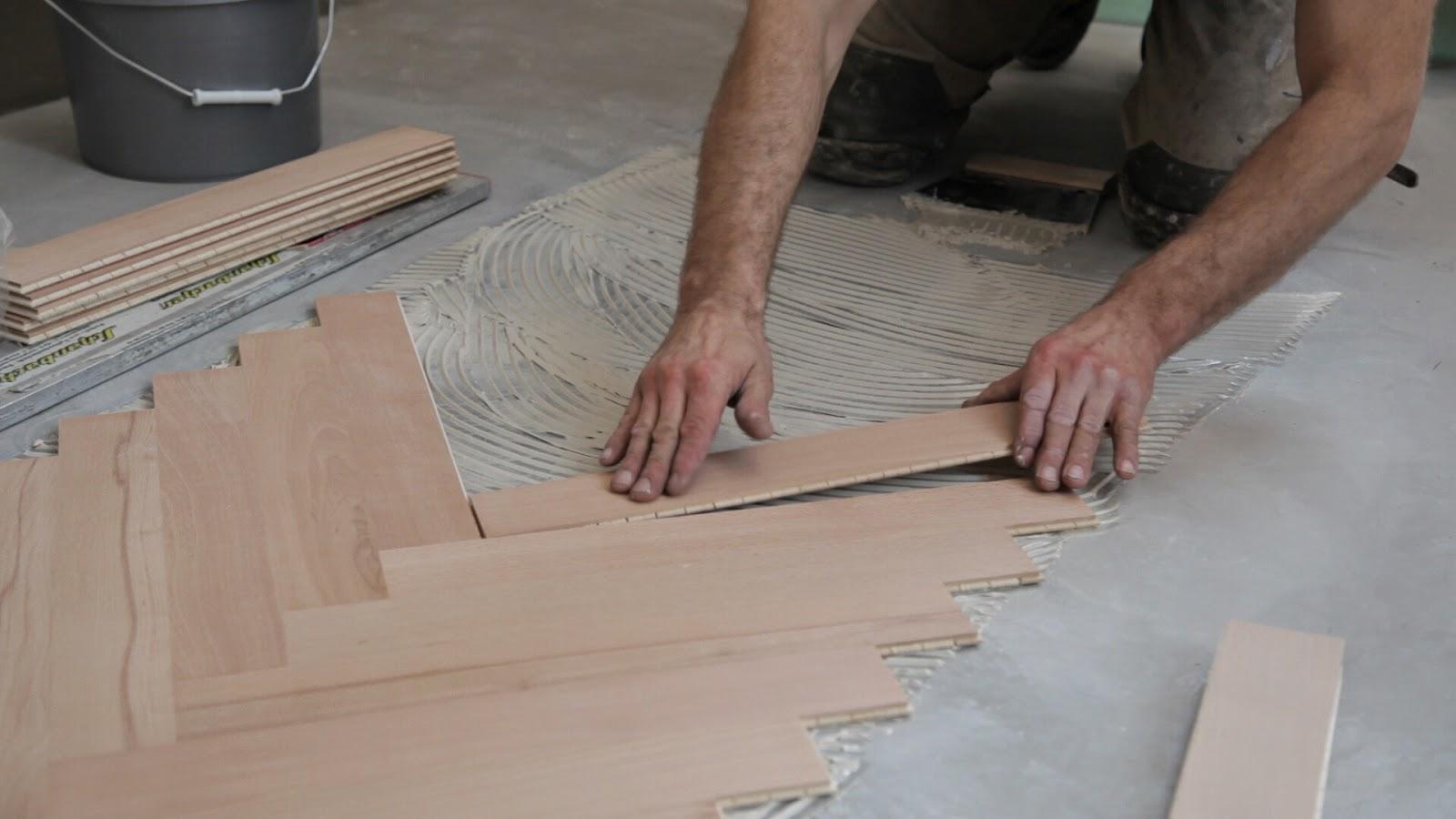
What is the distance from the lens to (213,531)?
1.62 m

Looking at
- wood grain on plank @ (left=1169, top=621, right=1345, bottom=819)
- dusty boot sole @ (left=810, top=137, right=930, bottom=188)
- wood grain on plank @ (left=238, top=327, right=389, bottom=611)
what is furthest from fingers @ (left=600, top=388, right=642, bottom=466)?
dusty boot sole @ (left=810, top=137, right=930, bottom=188)

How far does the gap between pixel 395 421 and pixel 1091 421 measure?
941 mm

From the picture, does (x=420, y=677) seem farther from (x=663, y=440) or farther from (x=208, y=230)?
(x=208, y=230)

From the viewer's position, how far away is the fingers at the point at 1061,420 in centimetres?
178

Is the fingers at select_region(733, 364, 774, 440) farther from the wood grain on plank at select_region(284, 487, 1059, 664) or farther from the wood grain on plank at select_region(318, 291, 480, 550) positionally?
the wood grain on plank at select_region(318, 291, 480, 550)

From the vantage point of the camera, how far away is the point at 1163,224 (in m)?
2.71

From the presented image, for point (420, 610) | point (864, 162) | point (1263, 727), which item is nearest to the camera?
point (1263, 727)

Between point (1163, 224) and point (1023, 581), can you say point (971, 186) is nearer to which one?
point (1163, 224)

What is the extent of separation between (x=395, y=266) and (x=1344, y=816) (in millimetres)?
1819

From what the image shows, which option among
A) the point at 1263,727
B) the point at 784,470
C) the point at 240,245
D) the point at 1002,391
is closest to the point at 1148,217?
the point at 1002,391

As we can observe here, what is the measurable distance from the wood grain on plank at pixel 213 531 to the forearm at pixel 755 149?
0.63 metres

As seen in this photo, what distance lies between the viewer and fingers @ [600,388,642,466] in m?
1.76

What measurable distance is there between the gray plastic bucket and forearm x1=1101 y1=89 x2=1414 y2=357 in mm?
1807

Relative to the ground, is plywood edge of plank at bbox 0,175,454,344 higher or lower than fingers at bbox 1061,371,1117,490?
lower
